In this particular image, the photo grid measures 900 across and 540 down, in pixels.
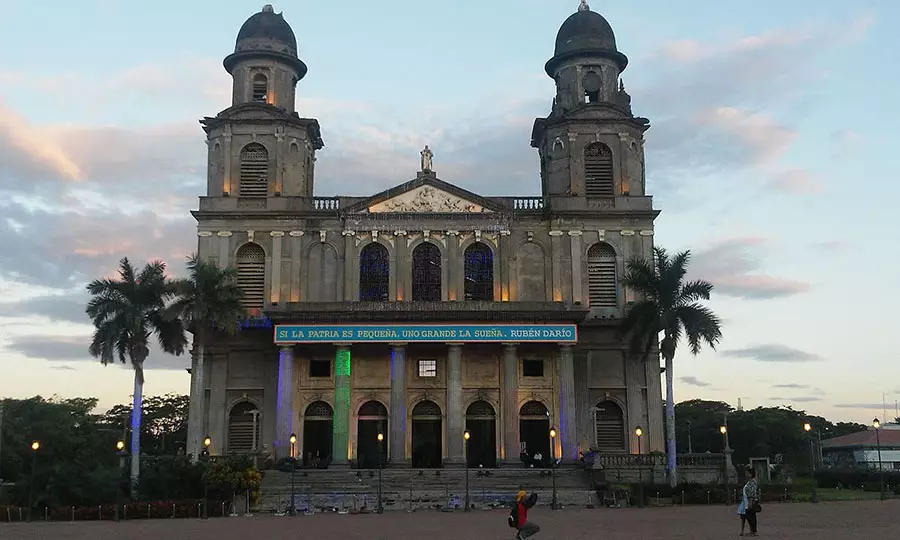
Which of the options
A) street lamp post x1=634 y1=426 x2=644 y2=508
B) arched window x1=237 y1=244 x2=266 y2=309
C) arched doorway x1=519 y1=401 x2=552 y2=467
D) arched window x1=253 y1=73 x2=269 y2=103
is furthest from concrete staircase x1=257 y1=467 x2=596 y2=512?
arched window x1=253 y1=73 x2=269 y2=103

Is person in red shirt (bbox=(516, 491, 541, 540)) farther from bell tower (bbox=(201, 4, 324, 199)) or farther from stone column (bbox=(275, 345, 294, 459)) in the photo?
bell tower (bbox=(201, 4, 324, 199))

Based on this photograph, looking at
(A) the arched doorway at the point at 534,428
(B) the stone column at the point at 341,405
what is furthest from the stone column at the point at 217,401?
(A) the arched doorway at the point at 534,428

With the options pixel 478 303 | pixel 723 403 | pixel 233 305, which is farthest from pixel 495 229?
pixel 723 403

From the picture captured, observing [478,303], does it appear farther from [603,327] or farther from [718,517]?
[718,517]

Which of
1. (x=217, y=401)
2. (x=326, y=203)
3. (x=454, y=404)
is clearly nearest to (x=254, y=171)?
(x=326, y=203)

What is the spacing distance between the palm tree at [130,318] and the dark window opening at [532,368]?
60.8ft

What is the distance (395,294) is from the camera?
167 feet

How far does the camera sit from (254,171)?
5334 cm

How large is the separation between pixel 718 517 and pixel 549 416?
66.3ft

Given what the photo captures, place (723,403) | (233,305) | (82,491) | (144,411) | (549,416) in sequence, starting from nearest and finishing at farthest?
(82,491) → (233,305) → (549,416) → (144,411) → (723,403)

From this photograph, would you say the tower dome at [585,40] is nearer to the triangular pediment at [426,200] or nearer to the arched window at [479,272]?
the triangular pediment at [426,200]

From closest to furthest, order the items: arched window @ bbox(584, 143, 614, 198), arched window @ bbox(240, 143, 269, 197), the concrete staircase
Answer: the concrete staircase
arched window @ bbox(240, 143, 269, 197)
arched window @ bbox(584, 143, 614, 198)

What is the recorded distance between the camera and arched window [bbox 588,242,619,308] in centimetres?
5159

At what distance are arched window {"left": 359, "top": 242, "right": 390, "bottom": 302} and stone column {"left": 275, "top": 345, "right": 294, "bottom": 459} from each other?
5.78 metres
